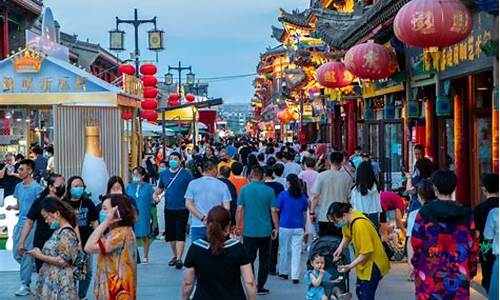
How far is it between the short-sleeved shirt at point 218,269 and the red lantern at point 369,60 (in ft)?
34.9

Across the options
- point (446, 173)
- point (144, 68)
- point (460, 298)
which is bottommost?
point (460, 298)

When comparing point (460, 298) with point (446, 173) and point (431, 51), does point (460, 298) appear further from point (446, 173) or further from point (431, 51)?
point (431, 51)

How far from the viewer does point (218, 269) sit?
5.75m

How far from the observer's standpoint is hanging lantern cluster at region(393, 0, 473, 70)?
10469 mm

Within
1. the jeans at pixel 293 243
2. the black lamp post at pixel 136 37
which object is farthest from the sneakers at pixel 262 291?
the black lamp post at pixel 136 37

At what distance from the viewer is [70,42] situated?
56000 millimetres

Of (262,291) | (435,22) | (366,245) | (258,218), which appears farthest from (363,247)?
(435,22)

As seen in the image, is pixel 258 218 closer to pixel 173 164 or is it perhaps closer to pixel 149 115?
pixel 173 164

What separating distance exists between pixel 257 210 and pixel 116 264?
3.43m

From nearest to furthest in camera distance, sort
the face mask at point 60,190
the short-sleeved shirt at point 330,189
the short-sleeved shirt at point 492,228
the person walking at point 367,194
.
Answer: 1. the short-sleeved shirt at point 492,228
2. the face mask at point 60,190
3. the person walking at point 367,194
4. the short-sleeved shirt at point 330,189

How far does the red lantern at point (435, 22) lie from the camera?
34.3 feet

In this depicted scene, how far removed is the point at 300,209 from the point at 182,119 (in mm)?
28999

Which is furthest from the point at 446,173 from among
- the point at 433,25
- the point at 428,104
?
the point at 428,104

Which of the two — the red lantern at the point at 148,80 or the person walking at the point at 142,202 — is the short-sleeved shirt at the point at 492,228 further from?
the red lantern at the point at 148,80
